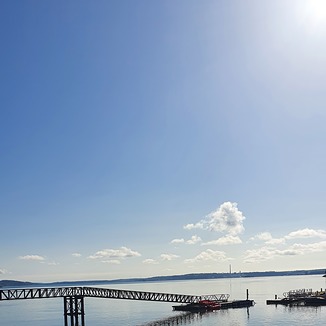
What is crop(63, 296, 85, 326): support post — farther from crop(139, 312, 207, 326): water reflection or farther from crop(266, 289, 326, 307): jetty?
crop(266, 289, 326, 307): jetty

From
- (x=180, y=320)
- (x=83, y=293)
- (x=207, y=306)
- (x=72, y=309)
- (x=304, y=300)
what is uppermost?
(x=83, y=293)

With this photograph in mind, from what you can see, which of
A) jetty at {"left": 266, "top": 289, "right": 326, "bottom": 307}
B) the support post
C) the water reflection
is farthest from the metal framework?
jetty at {"left": 266, "top": 289, "right": 326, "bottom": 307}

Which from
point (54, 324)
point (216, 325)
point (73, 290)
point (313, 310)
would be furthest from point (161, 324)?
point (313, 310)

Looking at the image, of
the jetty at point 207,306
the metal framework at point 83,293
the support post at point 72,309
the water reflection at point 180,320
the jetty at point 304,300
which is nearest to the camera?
the support post at point 72,309

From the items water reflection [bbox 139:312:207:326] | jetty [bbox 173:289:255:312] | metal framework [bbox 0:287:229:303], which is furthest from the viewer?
jetty [bbox 173:289:255:312]

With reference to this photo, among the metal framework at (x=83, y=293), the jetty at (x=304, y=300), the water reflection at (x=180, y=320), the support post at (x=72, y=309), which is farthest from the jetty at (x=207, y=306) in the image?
the support post at (x=72, y=309)

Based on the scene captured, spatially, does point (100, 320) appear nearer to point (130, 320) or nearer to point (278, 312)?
point (130, 320)

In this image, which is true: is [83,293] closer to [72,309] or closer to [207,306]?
[72,309]

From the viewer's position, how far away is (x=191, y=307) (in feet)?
331

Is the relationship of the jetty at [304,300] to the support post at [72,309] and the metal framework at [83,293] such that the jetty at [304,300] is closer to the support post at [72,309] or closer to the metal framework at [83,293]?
the metal framework at [83,293]

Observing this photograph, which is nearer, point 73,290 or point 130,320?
point 73,290

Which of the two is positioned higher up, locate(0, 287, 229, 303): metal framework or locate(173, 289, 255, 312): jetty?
locate(0, 287, 229, 303): metal framework

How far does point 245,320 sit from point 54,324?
129ft

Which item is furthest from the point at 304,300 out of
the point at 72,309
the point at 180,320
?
the point at 72,309
